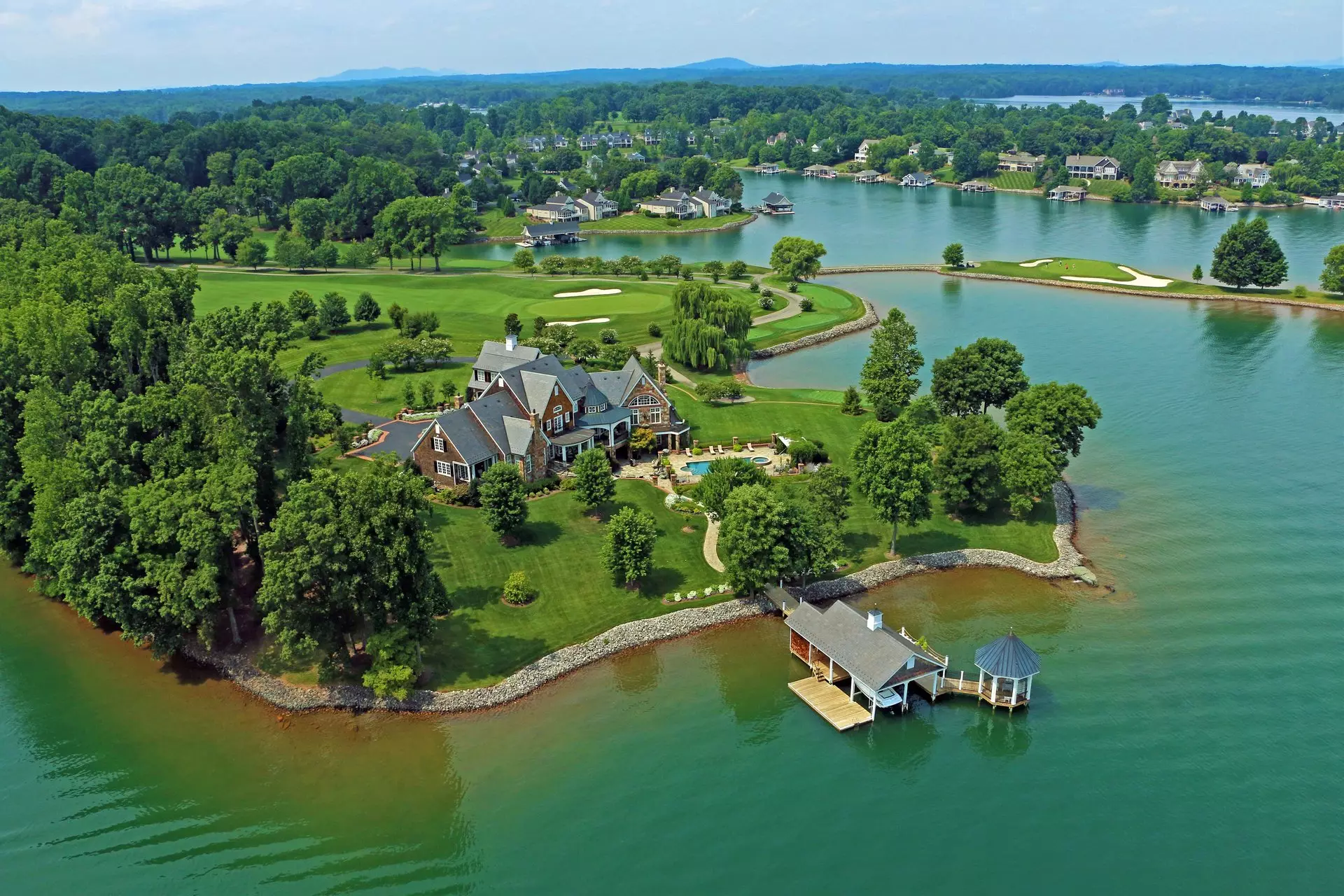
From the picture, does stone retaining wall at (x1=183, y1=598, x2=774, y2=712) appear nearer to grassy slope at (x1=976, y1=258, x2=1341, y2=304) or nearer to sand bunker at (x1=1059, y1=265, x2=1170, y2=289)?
sand bunker at (x1=1059, y1=265, x2=1170, y2=289)

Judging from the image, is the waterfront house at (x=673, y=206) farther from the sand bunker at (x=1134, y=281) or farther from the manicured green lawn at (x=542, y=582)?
the manicured green lawn at (x=542, y=582)

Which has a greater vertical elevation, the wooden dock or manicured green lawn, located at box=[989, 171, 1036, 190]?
manicured green lawn, located at box=[989, 171, 1036, 190]

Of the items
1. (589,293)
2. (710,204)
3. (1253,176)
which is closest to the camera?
(589,293)

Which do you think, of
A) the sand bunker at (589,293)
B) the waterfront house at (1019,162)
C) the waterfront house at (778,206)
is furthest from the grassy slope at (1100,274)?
the waterfront house at (1019,162)

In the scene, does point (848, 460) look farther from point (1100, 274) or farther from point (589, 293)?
point (1100, 274)

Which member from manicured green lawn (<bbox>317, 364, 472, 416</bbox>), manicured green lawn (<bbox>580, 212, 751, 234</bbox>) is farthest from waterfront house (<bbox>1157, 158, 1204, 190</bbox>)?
manicured green lawn (<bbox>317, 364, 472, 416</bbox>)

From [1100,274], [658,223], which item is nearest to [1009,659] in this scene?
[1100,274]
